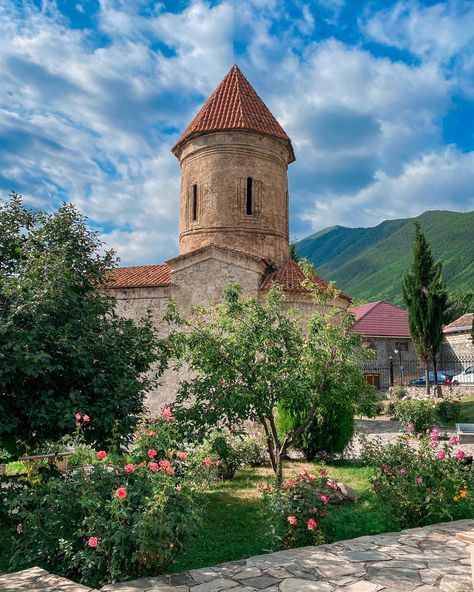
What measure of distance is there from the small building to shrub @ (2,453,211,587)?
3073 centimetres

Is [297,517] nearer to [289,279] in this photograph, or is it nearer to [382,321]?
[289,279]

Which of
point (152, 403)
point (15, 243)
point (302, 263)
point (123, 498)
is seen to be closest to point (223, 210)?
point (152, 403)

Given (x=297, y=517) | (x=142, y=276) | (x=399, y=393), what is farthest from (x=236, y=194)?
(x=297, y=517)

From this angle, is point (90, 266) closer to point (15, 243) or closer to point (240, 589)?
point (15, 243)

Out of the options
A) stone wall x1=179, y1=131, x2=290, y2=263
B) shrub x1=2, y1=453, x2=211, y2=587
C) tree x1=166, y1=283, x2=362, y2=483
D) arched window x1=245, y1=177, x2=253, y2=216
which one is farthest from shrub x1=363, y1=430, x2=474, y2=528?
arched window x1=245, y1=177, x2=253, y2=216

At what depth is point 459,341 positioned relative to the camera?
3306 cm

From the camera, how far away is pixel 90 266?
20.5 feet

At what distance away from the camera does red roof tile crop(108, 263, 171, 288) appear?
14576mm

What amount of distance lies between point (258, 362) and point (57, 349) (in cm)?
240

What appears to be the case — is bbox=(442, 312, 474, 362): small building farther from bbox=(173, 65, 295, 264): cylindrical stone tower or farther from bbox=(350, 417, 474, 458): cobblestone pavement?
bbox=(173, 65, 295, 264): cylindrical stone tower

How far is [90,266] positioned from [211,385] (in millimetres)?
2145

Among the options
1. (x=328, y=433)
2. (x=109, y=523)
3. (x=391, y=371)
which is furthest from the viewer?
(x=391, y=371)

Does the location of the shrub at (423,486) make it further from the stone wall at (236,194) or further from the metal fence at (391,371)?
the metal fence at (391,371)

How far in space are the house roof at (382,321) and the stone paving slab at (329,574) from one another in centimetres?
2241
